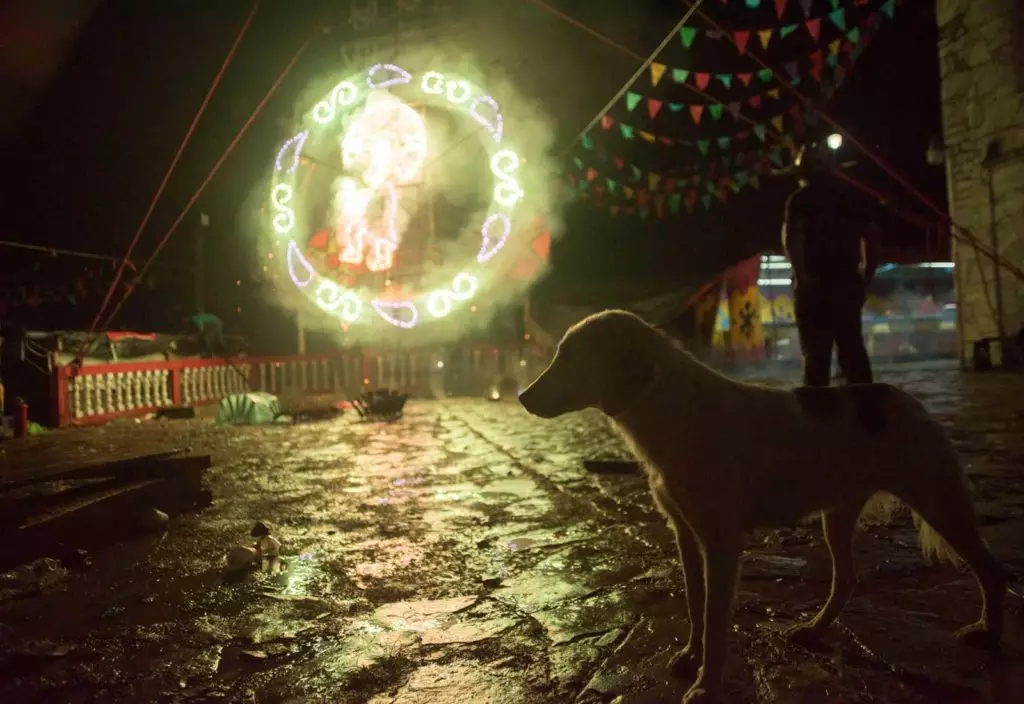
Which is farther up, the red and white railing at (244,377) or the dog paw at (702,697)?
the red and white railing at (244,377)

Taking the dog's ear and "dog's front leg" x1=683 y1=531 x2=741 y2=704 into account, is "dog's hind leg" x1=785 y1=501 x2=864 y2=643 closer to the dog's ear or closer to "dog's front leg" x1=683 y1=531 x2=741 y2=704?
"dog's front leg" x1=683 y1=531 x2=741 y2=704

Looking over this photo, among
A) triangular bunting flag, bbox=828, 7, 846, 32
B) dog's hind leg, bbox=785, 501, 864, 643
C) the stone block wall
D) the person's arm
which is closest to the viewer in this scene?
dog's hind leg, bbox=785, 501, 864, 643

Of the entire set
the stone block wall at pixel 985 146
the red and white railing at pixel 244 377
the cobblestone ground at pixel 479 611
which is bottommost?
the cobblestone ground at pixel 479 611

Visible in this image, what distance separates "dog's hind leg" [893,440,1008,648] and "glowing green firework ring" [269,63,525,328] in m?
12.6

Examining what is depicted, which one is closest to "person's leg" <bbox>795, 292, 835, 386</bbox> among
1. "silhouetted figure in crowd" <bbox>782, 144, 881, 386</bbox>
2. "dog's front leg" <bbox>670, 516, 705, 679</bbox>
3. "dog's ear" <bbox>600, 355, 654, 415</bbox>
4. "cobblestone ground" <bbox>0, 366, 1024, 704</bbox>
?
"silhouetted figure in crowd" <bbox>782, 144, 881, 386</bbox>

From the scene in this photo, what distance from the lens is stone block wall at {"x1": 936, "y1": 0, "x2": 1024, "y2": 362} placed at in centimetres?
1200

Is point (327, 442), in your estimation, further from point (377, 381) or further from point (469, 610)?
point (377, 381)

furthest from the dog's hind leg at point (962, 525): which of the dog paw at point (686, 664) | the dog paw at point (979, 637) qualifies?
the dog paw at point (686, 664)

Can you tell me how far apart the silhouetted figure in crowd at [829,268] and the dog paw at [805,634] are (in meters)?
2.31

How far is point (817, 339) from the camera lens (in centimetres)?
425

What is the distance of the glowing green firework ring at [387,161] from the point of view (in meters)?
14.5

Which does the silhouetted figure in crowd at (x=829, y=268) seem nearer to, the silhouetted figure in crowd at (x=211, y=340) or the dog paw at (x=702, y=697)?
the dog paw at (x=702, y=697)

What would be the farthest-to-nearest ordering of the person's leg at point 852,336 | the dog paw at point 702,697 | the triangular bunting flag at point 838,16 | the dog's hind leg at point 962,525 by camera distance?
the triangular bunting flag at point 838,16
the person's leg at point 852,336
the dog's hind leg at point 962,525
the dog paw at point 702,697

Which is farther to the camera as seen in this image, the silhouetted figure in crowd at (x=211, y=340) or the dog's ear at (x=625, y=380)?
the silhouetted figure in crowd at (x=211, y=340)
